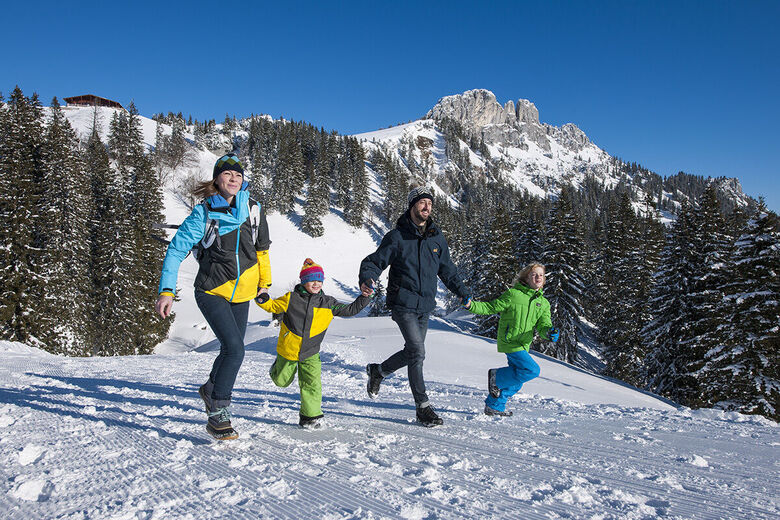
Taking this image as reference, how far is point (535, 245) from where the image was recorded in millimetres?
32156

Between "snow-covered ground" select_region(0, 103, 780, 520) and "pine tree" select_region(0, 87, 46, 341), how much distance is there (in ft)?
53.3

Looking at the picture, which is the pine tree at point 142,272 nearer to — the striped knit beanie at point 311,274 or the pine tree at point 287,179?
the striped knit beanie at point 311,274

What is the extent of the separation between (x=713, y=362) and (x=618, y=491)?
1618 centimetres

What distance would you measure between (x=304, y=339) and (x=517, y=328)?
2.56 m

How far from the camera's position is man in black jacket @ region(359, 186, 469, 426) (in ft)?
14.5

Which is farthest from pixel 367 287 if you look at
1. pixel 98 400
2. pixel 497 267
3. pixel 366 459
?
pixel 497 267

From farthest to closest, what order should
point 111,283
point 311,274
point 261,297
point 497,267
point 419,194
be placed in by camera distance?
point 497,267
point 111,283
point 419,194
point 311,274
point 261,297

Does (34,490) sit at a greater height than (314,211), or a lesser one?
lesser

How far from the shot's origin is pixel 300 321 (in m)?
4.15

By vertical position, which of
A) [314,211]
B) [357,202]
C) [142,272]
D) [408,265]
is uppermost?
[357,202]

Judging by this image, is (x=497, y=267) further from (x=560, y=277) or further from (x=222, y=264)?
(x=222, y=264)

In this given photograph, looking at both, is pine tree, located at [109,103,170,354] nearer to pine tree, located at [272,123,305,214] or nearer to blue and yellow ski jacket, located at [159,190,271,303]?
blue and yellow ski jacket, located at [159,190,271,303]

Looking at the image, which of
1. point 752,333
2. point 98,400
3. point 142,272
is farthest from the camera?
point 142,272

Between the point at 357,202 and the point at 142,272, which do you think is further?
the point at 357,202
